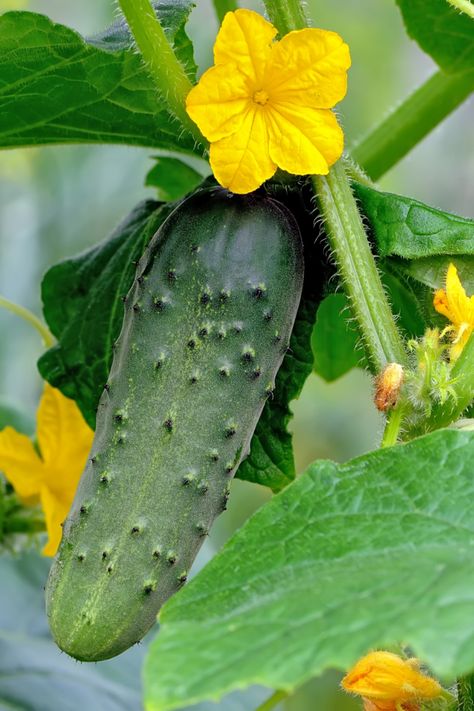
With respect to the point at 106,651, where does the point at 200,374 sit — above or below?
above

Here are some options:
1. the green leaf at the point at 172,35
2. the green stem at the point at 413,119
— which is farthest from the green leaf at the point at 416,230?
the green stem at the point at 413,119

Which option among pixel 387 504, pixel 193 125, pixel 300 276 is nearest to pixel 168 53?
pixel 193 125

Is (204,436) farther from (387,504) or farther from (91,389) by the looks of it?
(91,389)

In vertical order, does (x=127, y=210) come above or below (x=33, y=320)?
below

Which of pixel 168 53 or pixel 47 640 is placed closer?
pixel 168 53

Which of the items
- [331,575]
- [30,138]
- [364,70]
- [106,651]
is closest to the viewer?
[331,575]

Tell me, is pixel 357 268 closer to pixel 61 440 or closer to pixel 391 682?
pixel 391 682

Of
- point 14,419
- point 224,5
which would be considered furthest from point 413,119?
point 14,419
